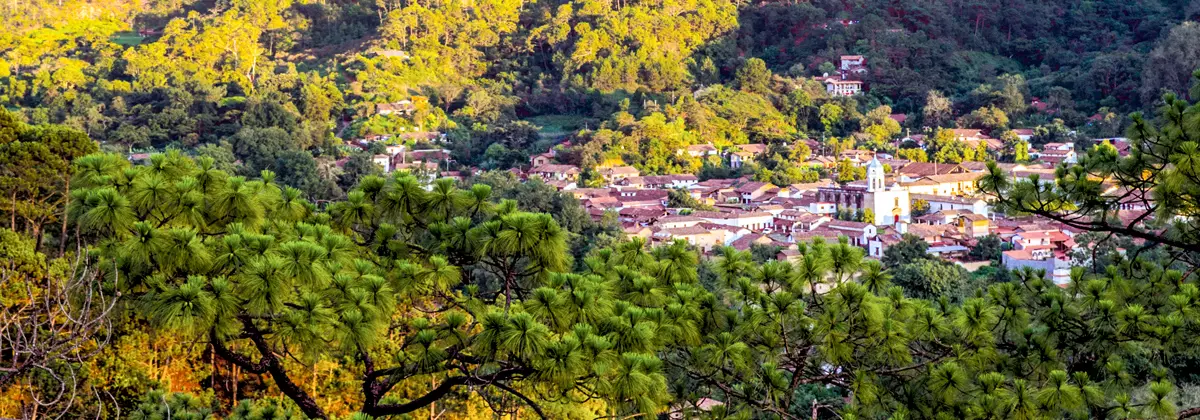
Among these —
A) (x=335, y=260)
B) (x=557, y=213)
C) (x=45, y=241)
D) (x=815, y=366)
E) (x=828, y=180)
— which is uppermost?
(x=335, y=260)

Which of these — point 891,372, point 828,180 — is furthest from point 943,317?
point 828,180

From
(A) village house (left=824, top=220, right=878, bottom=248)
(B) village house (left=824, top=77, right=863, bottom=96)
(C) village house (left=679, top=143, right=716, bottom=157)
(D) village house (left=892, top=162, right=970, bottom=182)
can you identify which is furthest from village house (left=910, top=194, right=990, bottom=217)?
(B) village house (left=824, top=77, right=863, bottom=96)

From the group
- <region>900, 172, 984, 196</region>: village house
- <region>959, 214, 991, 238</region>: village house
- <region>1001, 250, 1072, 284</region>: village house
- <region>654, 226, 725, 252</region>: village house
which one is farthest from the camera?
<region>900, 172, 984, 196</region>: village house

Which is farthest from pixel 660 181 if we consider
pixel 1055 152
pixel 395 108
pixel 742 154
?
pixel 1055 152

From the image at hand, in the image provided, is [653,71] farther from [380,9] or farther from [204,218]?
[204,218]

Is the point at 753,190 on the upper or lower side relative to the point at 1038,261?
lower

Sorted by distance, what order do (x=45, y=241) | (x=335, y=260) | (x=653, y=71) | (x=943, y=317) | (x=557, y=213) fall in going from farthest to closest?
(x=653, y=71) < (x=557, y=213) < (x=45, y=241) < (x=943, y=317) < (x=335, y=260)

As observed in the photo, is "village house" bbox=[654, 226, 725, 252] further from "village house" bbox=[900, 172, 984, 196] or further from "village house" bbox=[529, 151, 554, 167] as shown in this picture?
"village house" bbox=[529, 151, 554, 167]

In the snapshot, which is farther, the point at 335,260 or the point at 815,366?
the point at 815,366

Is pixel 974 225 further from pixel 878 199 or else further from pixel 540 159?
pixel 540 159

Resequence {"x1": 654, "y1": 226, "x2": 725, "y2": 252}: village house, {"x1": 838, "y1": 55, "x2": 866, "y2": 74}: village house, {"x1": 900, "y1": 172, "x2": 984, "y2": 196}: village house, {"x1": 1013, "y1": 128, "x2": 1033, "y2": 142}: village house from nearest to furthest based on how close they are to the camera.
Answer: {"x1": 654, "y1": 226, "x2": 725, "y2": 252}: village house
{"x1": 900, "y1": 172, "x2": 984, "y2": 196}: village house
{"x1": 1013, "y1": 128, "x2": 1033, "y2": 142}: village house
{"x1": 838, "y1": 55, "x2": 866, "y2": 74}: village house

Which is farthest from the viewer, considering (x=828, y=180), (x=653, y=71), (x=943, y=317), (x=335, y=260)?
(x=653, y=71)
